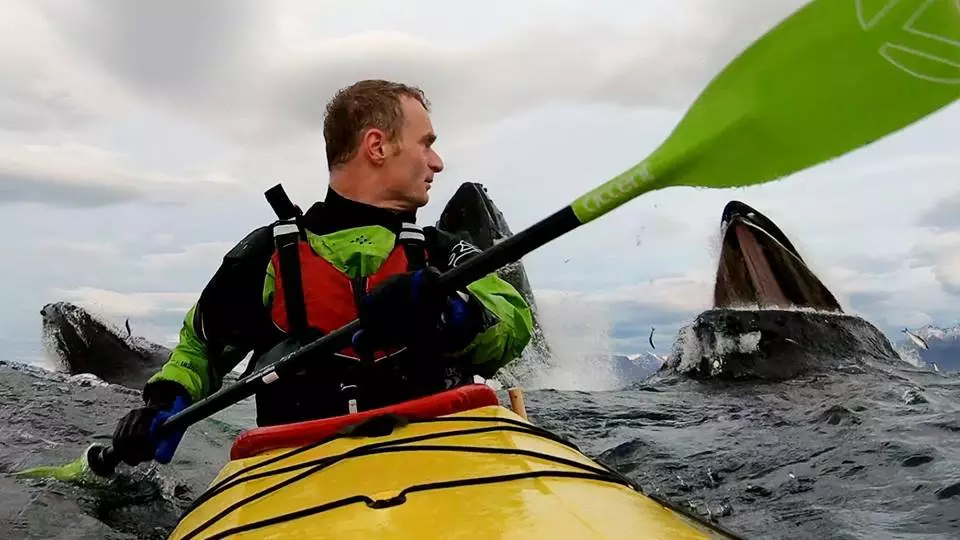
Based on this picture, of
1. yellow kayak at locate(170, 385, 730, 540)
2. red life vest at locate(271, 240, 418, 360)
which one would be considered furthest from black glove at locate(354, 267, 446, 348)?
red life vest at locate(271, 240, 418, 360)

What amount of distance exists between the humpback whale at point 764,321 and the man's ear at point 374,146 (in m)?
6.39

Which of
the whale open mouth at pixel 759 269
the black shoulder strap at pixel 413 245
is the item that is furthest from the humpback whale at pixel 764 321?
the black shoulder strap at pixel 413 245

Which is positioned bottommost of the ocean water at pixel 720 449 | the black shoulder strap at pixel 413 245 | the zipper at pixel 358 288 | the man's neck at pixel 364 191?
the ocean water at pixel 720 449

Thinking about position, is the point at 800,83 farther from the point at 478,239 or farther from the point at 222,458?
the point at 478,239

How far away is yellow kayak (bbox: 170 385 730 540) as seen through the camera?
7.41 feet

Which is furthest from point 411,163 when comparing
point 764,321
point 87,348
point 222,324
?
point 87,348

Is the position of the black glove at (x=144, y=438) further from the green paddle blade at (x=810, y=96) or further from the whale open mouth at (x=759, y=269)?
the whale open mouth at (x=759, y=269)

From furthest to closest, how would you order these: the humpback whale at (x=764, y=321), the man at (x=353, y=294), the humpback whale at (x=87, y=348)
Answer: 1. the humpback whale at (x=87, y=348)
2. the humpback whale at (x=764, y=321)
3. the man at (x=353, y=294)

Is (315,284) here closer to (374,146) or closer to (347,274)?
(347,274)

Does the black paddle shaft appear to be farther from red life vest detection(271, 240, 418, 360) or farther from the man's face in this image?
the man's face

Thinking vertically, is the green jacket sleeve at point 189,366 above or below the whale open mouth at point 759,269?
below

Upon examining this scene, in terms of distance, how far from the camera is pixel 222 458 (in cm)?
683

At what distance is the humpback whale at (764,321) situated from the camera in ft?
30.8

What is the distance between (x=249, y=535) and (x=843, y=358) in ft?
27.6
